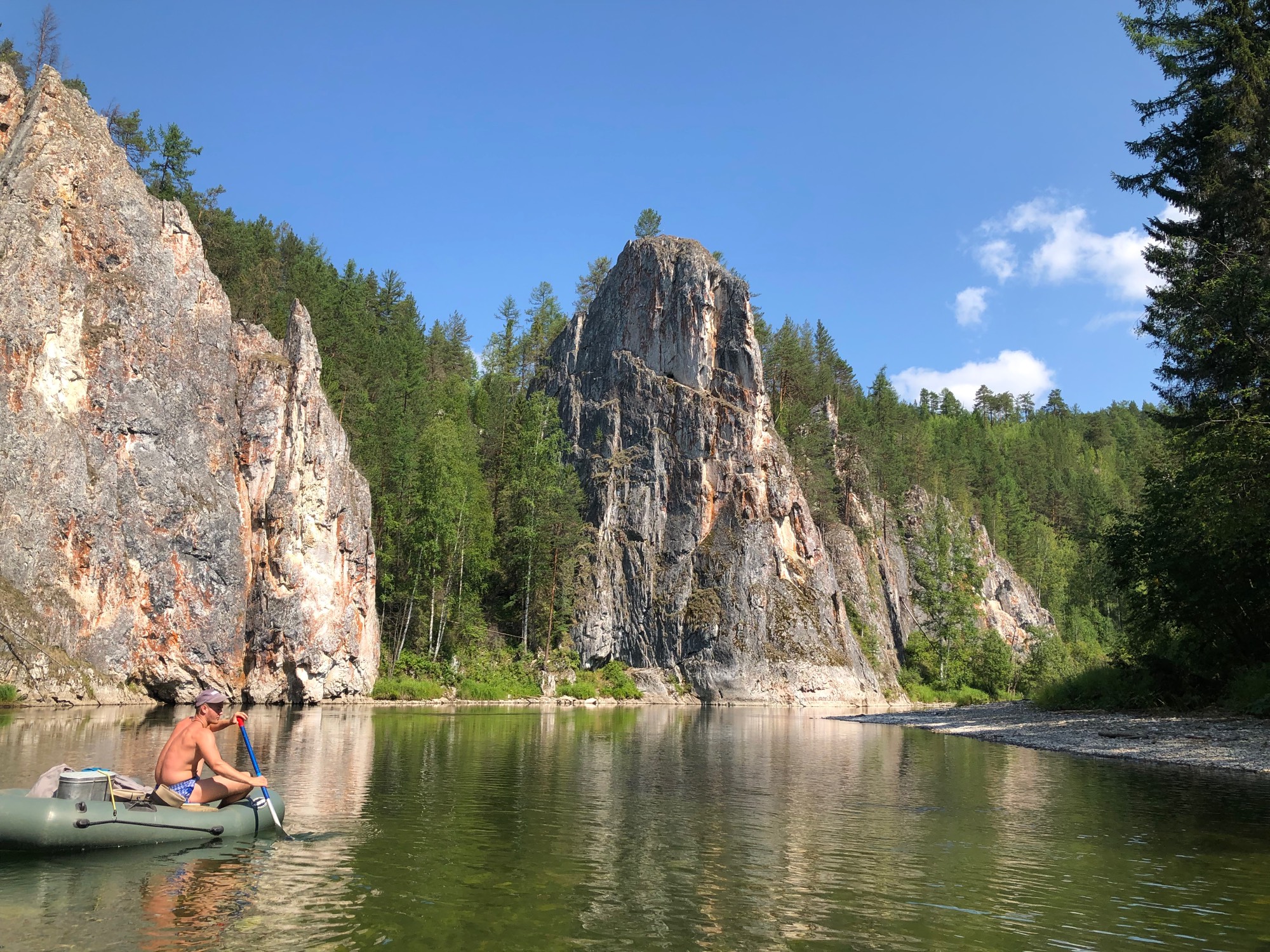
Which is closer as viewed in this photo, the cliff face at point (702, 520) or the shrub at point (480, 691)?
the shrub at point (480, 691)

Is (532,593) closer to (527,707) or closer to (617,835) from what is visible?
(527,707)

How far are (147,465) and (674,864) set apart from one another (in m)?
37.5

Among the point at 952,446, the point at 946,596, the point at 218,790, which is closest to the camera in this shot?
the point at 218,790

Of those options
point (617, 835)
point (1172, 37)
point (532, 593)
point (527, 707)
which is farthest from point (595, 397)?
point (617, 835)

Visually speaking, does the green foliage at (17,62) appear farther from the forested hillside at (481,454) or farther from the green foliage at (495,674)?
the green foliage at (495,674)

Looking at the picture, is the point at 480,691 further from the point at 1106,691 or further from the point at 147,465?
the point at 1106,691

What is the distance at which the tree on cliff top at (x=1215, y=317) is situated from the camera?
22172 millimetres

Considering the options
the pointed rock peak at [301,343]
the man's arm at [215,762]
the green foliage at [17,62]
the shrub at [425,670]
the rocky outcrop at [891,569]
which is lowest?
the shrub at [425,670]

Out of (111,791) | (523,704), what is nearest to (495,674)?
(523,704)

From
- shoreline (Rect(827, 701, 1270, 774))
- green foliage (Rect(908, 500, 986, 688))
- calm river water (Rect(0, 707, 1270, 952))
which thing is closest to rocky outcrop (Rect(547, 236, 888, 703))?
green foliage (Rect(908, 500, 986, 688))

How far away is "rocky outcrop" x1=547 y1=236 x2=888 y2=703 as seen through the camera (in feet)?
210

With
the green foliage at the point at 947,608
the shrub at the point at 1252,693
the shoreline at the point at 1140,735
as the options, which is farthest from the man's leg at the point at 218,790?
the green foliage at the point at 947,608

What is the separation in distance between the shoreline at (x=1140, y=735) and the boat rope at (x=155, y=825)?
69.6 ft

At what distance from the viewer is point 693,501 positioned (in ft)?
229
